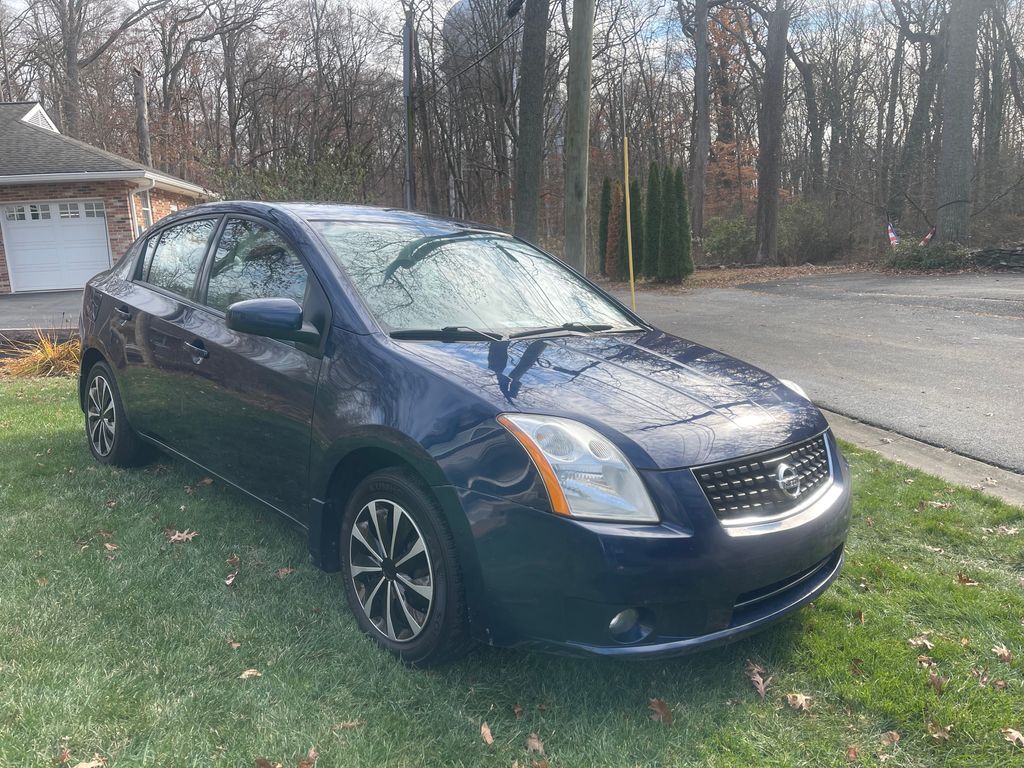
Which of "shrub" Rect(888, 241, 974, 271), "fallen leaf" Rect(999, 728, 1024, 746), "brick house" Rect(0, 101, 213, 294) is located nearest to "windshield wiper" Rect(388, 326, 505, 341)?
"fallen leaf" Rect(999, 728, 1024, 746)

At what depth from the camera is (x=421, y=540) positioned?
2.69 m

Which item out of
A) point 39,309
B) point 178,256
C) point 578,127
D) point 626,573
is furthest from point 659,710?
point 39,309

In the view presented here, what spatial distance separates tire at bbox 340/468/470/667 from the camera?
2.61 meters

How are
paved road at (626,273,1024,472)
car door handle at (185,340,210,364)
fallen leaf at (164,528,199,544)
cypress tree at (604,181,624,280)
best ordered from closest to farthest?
car door handle at (185,340,210,364) → fallen leaf at (164,528,199,544) → paved road at (626,273,1024,472) → cypress tree at (604,181,624,280)

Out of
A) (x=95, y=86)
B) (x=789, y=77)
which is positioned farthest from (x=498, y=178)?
(x=95, y=86)

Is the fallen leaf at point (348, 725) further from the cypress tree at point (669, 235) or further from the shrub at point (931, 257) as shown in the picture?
the shrub at point (931, 257)

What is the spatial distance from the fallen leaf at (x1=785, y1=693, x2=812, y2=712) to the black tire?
3733 mm

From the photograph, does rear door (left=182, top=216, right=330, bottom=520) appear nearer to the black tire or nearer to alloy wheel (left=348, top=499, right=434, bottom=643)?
alloy wheel (left=348, top=499, right=434, bottom=643)

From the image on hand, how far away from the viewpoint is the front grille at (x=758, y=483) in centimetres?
248

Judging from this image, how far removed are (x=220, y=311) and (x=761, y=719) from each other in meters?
2.96

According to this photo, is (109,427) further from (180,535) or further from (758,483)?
(758,483)

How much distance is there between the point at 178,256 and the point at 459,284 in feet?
6.13

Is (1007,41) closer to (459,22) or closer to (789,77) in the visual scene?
(789,77)

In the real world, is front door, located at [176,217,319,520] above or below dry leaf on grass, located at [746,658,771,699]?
above
